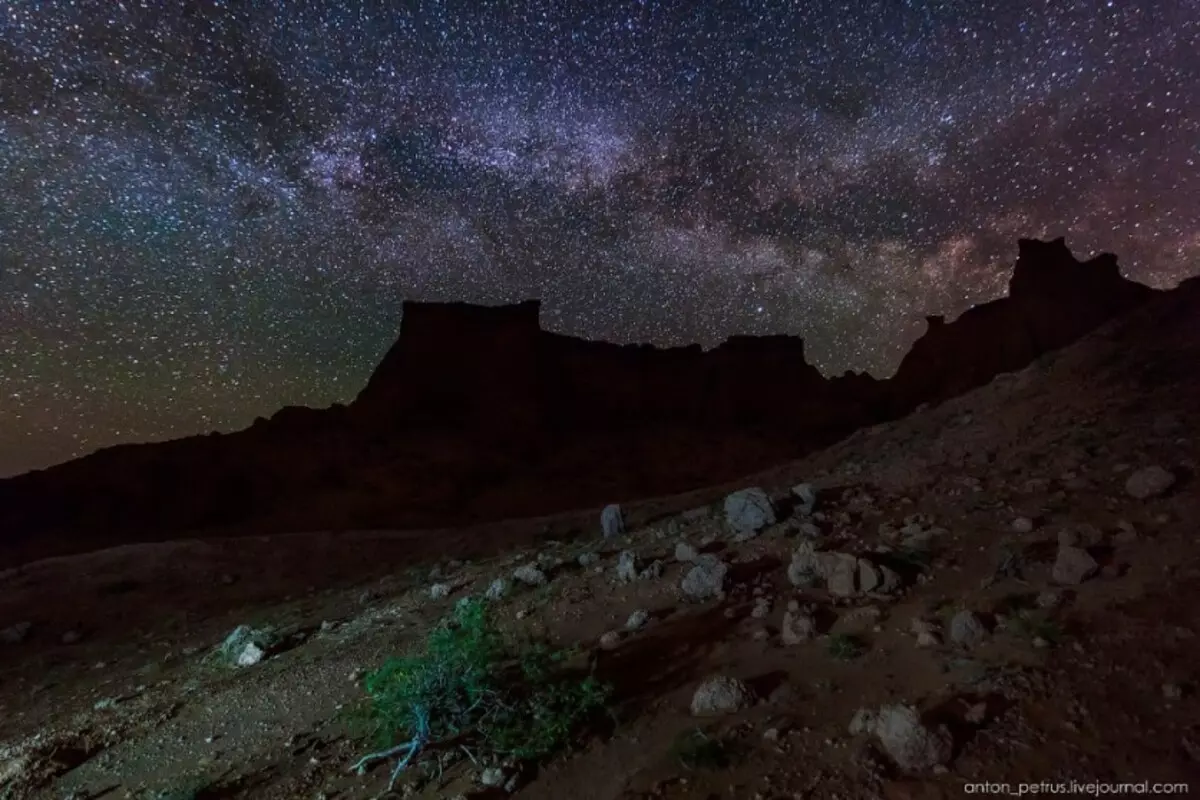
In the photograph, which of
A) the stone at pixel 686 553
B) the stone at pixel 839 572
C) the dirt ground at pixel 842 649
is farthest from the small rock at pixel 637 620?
the stone at pixel 839 572

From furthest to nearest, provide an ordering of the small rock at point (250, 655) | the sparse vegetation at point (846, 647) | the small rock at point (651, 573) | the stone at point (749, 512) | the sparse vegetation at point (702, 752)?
the small rock at point (250, 655), the stone at point (749, 512), the small rock at point (651, 573), the sparse vegetation at point (846, 647), the sparse vegetation at point (702, 752)

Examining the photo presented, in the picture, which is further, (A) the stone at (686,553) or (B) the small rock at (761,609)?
(A) the stone at (686,553)

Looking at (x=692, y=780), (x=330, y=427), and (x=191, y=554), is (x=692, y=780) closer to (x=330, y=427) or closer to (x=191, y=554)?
(x=191, y=554)

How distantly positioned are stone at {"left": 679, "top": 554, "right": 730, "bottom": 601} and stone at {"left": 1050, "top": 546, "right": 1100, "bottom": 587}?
287 cm

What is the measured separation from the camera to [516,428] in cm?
4388

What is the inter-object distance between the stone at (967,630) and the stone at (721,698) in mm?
1653

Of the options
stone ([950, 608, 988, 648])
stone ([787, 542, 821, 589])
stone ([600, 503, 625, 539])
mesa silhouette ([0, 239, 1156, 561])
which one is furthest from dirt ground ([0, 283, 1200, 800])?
mesa silhouette ([0, 239, 1156, 561])

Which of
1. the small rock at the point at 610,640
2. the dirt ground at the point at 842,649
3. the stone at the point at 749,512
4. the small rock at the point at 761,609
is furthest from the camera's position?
the stone at the point at 749,512

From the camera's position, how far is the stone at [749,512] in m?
8.09

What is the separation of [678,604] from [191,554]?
17.5 m

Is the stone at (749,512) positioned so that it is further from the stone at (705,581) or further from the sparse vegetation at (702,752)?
the sparse vegetation at (702,752)

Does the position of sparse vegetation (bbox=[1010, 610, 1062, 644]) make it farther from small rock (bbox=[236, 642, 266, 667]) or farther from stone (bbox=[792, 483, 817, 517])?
small rock (bbox=[236, 642, 266, 667])

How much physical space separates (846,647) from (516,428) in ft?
130

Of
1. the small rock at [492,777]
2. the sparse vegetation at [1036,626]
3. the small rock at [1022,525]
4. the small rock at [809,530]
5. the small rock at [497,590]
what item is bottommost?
the small rock at [492,777]
